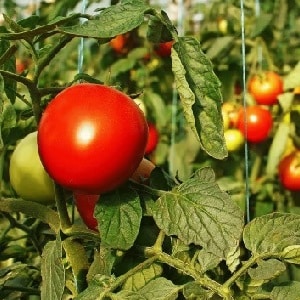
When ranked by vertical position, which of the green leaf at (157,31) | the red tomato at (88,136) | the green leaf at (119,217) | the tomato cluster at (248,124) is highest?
the green leaf at (157,31)

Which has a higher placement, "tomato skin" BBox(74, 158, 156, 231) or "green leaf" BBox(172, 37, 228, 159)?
"green leaf" BBox(172, 37, 228, 159)

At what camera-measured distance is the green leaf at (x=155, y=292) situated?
71 cm

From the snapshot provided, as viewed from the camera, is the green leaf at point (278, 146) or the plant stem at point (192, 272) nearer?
the plant stem at point (192, 272)

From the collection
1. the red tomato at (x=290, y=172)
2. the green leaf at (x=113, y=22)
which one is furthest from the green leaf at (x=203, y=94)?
the red tomato at (x=290, y=172)

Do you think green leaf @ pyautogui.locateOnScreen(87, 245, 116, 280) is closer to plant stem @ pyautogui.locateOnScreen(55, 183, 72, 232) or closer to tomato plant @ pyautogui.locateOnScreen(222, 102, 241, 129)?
plant stem @ pyautogui.locateOnScreen(55, 183, 72, 232)

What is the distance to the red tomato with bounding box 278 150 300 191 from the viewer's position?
205cm

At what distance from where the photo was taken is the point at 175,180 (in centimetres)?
90

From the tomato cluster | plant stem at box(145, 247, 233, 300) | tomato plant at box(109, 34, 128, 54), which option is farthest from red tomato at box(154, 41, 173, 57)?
plant stem at box(145, 247, 233, 300)

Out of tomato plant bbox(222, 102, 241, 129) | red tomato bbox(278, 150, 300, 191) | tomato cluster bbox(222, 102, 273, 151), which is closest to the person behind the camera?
red tomato bbox(278, 150, 300, 191)

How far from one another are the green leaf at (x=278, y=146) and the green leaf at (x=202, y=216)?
1.36m

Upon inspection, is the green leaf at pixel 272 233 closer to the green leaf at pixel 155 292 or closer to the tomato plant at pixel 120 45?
the green leaf at pixel 155 292

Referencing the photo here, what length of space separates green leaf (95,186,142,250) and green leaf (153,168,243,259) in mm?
22

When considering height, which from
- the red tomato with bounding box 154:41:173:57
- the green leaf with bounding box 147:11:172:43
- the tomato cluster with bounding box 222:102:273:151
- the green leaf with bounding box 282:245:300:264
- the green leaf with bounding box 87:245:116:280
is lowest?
the tomato cluster with bounding box 222:102:273:151

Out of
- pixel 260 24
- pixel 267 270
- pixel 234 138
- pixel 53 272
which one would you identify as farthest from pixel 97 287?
pixel 260 24
